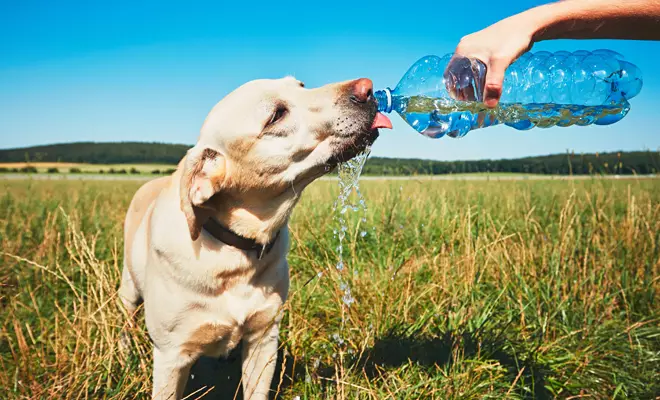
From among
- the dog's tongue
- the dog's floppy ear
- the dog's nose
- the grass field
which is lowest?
the grass field

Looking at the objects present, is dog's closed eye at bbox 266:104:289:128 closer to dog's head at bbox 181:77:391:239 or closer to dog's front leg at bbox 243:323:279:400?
dog's head at bbox 181:77:391:239

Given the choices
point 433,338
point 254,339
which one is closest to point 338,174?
point 254,339

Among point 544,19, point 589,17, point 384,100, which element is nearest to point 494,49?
point 544,19

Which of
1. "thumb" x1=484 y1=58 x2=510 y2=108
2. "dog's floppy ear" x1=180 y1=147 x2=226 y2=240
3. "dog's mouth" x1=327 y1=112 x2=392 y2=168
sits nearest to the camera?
"thumb" x1=484 y1=58 x2=510 y2=108

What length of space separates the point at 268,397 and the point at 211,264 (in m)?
0.88

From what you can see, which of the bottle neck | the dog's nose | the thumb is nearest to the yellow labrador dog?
the dog's nose

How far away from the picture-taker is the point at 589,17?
1.81m

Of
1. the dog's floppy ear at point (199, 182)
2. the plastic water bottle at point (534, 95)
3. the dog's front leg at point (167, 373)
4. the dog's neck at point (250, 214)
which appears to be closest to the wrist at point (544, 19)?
the plastic water bottle at point (534, 95)

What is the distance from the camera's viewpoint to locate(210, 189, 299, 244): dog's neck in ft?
7.91

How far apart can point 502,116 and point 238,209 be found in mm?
Result: 1551

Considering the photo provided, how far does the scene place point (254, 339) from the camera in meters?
2.52

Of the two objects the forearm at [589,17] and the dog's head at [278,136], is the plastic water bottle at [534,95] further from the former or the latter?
the forearm at [589,17]

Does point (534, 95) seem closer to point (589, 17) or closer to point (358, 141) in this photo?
point (589, 17)

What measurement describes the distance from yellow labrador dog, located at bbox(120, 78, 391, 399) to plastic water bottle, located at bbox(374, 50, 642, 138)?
0.28 meters
